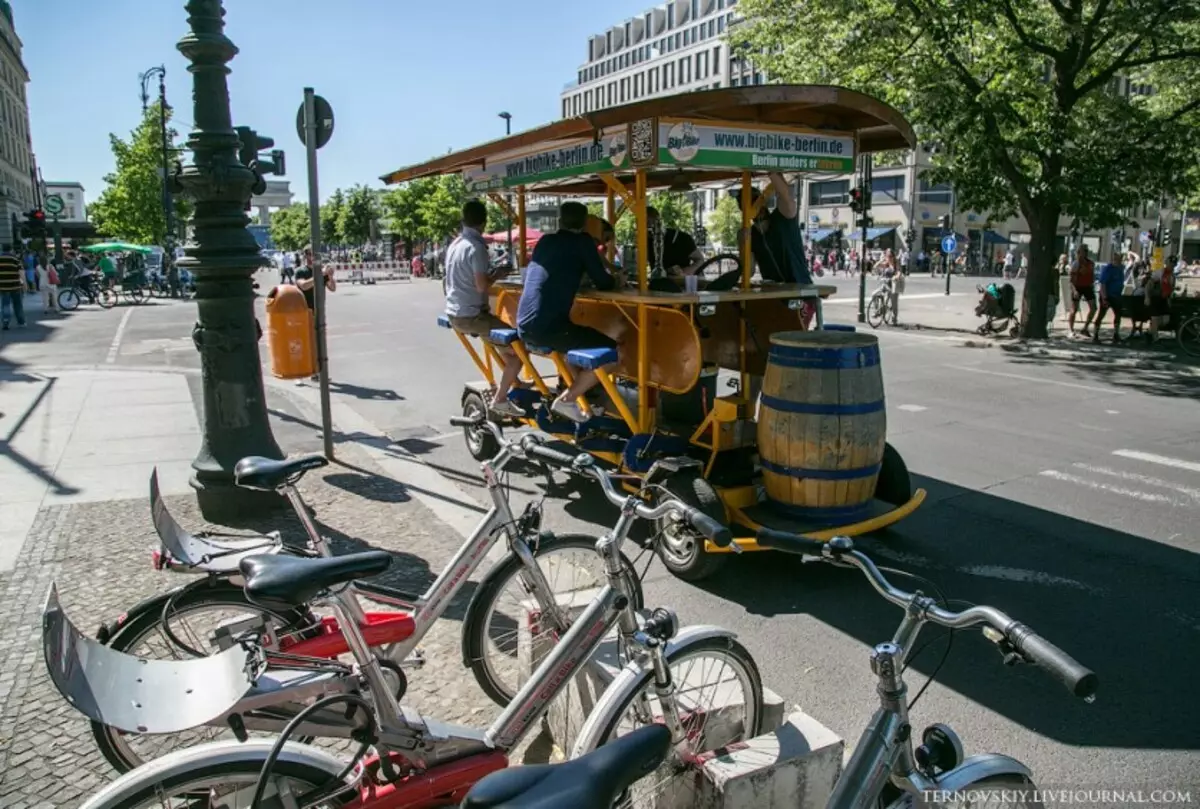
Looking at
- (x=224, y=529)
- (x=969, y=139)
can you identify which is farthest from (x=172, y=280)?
(x=224, y=529)

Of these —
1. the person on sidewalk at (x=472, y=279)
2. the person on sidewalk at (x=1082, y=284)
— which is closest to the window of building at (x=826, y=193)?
the person on sidewalk at (x=1082, y=284)

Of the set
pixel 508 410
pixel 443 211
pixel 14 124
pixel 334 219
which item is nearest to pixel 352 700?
pixel 508 410

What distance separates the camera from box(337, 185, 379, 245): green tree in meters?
85.3

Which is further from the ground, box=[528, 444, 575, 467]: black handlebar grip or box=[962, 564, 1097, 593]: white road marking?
box=[528, 444, 575, 467]: black handlebar grip

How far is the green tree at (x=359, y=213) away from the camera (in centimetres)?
8531

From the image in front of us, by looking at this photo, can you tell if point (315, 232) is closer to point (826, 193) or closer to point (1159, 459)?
point (1159, 459)

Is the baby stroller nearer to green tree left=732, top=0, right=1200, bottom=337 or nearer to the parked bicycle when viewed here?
green tree left=732, top=0, right=1200, bottom=337

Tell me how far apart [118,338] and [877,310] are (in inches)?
650

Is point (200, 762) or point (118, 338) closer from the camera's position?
point (200, 762)

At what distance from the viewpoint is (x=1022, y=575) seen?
532 cm

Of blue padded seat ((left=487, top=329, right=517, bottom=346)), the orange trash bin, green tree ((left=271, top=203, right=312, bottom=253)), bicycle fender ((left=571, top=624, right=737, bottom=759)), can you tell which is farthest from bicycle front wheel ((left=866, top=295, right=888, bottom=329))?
green tree ((left=271, top=203, right=312, bottom=253))

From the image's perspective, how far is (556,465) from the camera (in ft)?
10.7

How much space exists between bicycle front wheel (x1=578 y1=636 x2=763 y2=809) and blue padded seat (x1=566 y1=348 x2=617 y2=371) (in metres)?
3.35

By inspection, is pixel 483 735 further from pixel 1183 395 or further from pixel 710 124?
pixel 1183 395
